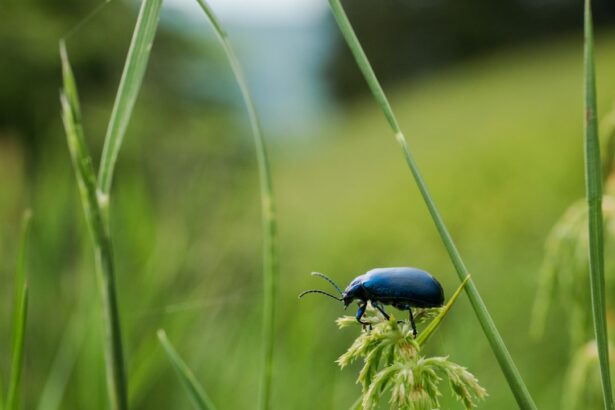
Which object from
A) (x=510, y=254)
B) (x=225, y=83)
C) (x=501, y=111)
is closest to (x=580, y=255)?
(x=510, y=254)

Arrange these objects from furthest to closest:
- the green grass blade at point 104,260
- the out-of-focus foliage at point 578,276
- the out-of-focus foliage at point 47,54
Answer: the out-of-focus foliage at point 47,54, the out-of-focus foliage at point 578,276, the green grass blade at point 104,260

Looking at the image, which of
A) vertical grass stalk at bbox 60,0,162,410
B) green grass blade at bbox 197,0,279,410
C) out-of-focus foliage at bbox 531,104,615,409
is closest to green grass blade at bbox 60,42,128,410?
vertical grass stalk at bbox 60,0,162,410

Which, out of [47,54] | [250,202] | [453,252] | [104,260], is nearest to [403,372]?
[453,252]

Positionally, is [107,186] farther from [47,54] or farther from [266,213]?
[47,54]

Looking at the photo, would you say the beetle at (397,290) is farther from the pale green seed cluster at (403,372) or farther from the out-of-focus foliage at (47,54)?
the out-of-focus foliage at (47,54)

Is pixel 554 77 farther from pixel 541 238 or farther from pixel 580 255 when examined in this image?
pixel 580 255

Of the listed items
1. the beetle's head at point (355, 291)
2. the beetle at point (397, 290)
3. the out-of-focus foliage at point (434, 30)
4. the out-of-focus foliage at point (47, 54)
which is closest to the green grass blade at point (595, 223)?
the beetle at point (397, 290)
